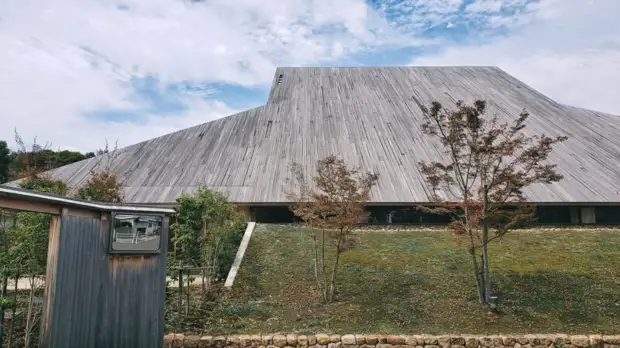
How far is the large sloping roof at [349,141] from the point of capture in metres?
19.0

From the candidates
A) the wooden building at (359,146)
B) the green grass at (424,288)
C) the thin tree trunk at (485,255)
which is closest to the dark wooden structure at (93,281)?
the green grass at (424,288)

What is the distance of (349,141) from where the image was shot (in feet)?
74.6

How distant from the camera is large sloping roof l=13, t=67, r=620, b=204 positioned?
19.0m

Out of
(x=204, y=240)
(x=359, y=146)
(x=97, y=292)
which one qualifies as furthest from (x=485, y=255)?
(x=359, y=146)

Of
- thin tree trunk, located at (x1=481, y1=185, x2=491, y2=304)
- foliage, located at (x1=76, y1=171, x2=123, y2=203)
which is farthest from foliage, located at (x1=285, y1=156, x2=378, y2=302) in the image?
foliage, located at (x1=76, y1=171, x2=123, y2=203)

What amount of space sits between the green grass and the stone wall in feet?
1.45

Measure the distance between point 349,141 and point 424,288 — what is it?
12.1 m

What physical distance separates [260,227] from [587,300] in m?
10.4

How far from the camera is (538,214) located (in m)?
19.3

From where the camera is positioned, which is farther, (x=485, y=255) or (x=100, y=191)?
(x=100, y=191)

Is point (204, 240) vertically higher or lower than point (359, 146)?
lower

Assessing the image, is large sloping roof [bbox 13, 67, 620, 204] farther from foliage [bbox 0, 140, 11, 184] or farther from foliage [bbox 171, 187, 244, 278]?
foliage [bbox 0, 140, 11, 184]

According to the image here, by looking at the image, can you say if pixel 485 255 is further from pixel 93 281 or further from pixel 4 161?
pixel 4 161

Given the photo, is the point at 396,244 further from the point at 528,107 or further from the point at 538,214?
the point at 528,107
